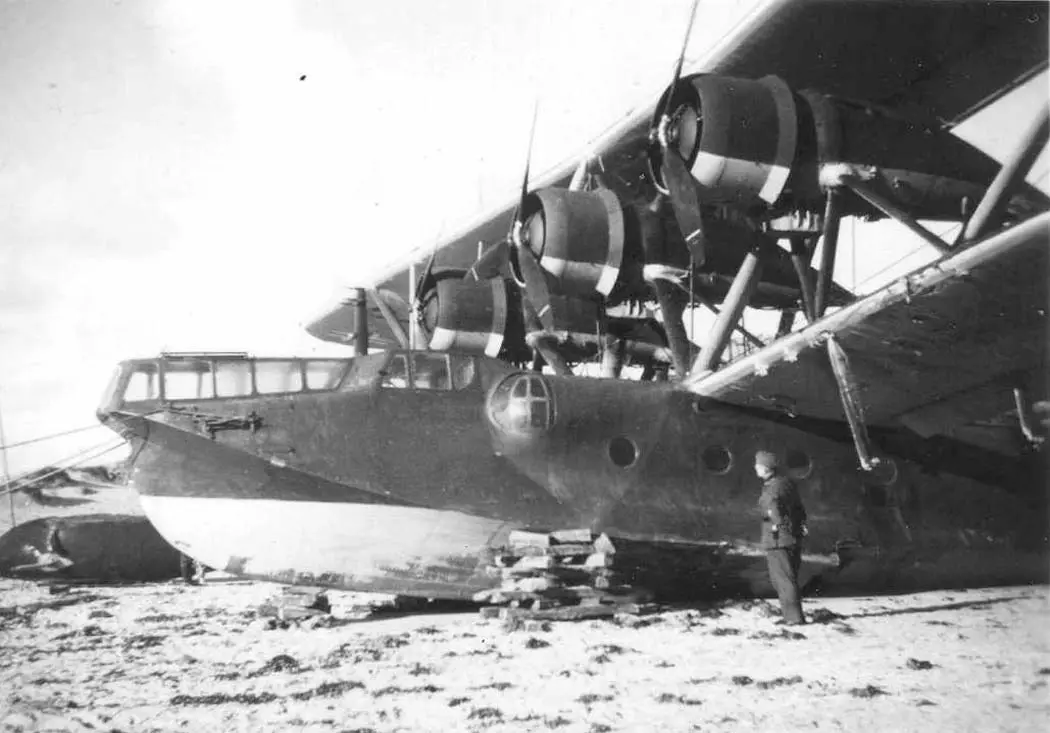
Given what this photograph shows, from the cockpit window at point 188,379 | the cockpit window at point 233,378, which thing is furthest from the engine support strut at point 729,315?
the cockpit window at point 188,379

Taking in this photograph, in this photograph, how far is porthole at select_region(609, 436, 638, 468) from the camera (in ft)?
27.6

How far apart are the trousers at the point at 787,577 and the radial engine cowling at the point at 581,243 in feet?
12.6

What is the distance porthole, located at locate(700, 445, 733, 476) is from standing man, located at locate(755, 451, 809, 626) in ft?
4.52

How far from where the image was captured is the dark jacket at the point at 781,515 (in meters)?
7.16

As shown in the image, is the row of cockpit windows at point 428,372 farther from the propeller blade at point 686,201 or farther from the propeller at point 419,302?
the propeller at point 419,302

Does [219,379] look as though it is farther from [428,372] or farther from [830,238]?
[830,238]

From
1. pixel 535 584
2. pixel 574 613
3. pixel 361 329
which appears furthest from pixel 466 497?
pixel 361 329

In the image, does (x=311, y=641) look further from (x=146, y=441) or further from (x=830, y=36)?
(x=830, y=36)

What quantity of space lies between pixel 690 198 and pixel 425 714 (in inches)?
228

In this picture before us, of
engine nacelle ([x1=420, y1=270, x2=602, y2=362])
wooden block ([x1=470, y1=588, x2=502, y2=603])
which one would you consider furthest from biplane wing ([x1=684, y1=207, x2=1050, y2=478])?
engine nacelle ([x1=420, y1=270, x2=602, y2=362])

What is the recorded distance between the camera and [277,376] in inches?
311

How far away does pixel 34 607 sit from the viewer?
9.81 m

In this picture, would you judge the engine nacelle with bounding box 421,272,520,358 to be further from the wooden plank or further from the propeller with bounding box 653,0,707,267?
the wooden plank

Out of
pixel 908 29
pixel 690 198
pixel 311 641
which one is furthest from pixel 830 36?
pixel 311 641
